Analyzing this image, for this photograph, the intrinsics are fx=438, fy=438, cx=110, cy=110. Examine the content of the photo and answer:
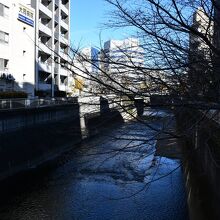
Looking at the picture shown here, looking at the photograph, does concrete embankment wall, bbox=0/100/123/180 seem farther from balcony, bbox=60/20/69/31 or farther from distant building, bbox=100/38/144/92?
balcony, bbox=60/20/69/31

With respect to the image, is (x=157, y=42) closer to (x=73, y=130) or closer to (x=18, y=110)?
(x=73, y=130)

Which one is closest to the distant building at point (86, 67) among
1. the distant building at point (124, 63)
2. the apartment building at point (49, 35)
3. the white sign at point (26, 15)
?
the distant building at point (124, 63)

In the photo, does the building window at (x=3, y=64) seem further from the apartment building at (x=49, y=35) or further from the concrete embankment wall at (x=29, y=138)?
the concrete embankment wall at (x=29, y=138)

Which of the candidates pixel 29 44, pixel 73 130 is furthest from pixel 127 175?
pixel 29 44

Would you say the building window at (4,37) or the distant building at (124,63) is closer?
the distant building at (124,63)

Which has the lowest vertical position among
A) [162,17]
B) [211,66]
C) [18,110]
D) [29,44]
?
[18,110]

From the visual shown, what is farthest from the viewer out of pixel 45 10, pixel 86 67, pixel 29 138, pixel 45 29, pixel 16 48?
pixel 45 10

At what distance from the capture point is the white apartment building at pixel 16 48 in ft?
149

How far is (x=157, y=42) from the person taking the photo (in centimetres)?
567

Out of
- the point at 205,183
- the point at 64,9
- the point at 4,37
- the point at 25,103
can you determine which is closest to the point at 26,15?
the point at 4,37

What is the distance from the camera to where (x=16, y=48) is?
48750 millimetres

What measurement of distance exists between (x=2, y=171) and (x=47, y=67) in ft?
130

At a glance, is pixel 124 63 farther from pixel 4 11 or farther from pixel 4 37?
pixel 4 11

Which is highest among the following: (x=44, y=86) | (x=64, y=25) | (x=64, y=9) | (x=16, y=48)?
(x=64, y=9)
